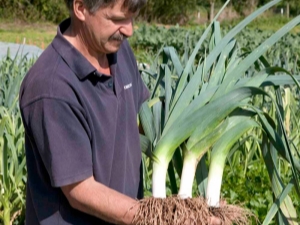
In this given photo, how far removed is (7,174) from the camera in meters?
2.87

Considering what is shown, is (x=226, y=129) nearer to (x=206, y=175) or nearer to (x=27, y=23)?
(x=206, y=175)

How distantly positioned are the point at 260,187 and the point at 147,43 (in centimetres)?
1282

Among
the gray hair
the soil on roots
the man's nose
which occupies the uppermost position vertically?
the gray hair

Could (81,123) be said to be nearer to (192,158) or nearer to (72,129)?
(72,129)

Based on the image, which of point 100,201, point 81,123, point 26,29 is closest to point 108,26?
point 81,123

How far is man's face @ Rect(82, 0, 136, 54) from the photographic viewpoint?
1.66 metres

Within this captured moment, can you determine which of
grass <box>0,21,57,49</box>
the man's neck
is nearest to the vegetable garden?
the man's neck

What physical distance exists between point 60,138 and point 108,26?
28 centimetres

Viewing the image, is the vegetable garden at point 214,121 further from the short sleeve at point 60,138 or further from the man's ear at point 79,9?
the man's ear at point 79,9

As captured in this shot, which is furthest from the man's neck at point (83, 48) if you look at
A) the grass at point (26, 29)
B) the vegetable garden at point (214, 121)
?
the grass at point (26, 29)

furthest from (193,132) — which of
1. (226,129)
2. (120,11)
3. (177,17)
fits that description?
(177,17)

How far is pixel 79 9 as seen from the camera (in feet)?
5.50

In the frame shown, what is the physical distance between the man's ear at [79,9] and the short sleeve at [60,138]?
21cm

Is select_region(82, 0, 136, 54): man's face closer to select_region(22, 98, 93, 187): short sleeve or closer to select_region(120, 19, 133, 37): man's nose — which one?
select_region(120, 19, 133, 37): man's nose
